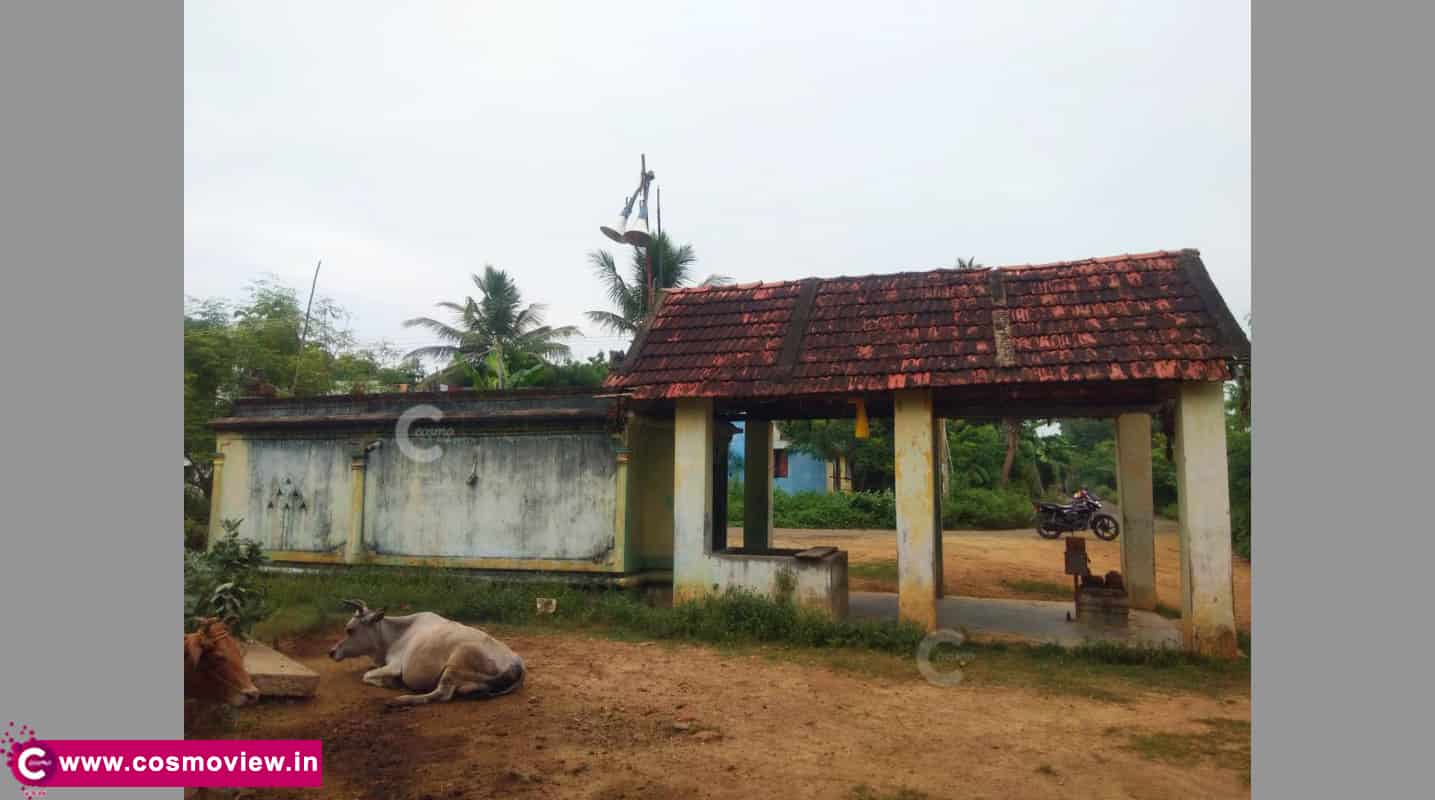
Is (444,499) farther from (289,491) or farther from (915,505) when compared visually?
(915,505)

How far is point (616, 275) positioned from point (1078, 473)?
22530mm

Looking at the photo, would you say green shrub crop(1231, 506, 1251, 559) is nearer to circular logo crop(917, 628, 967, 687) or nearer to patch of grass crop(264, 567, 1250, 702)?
patch of grass crop(264, 567, 1250, 702)

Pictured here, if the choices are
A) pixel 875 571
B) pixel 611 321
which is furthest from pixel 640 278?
pixel 875 571

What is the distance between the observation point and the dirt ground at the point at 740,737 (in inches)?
191

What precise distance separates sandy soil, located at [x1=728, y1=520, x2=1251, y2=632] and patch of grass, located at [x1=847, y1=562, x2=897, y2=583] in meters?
0.34

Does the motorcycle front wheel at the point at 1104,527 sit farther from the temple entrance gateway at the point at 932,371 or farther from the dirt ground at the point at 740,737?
the dirt ground at the point at 740,737

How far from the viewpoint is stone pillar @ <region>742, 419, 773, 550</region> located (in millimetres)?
13445

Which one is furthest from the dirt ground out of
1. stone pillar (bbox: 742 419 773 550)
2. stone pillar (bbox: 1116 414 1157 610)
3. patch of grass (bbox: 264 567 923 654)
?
stone pillar (bbox: 742 419 773 550)

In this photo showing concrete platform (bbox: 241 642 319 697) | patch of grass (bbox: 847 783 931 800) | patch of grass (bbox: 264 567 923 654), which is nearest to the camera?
patch of grass (bbox: 847 783 931 800)

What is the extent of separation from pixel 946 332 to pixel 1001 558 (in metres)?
10.2

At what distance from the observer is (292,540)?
12141 mm

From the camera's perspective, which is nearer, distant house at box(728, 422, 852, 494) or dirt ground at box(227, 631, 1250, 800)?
dirt ground at box(227, 631, 1250, 800)
